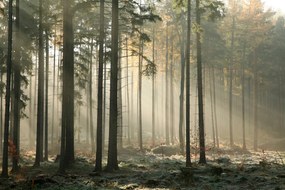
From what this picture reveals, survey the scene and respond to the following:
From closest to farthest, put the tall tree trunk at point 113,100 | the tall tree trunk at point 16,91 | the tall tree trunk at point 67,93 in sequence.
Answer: the tall tree trunk at point 67,93, the tall tree trunk at point 113,100, the tall tree trunk at point 16,91

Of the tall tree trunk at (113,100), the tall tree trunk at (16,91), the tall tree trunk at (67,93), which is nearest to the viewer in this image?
the tall tree trunk at (67,93)

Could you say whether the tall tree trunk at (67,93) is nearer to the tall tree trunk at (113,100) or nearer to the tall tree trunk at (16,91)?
the tall tree trunk at (113,100)

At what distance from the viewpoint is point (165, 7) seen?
32.4 metres

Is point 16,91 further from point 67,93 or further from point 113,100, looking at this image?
point 113,100

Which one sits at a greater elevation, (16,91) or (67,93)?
(16,91)

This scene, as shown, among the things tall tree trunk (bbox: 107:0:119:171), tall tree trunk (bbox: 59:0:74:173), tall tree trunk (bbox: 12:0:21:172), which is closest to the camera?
tall tree trunk (bbox: 59:0:74:173)

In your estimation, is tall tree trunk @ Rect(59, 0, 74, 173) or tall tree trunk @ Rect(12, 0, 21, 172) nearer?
tall tree trunk @ Rect(59, 0, 74, 173)

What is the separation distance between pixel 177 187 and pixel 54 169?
27.9 feet

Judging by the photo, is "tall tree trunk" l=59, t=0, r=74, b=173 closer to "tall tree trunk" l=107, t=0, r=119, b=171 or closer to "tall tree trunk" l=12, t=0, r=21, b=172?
"tall tree trunk" l=107, t=0, r=119, b=171

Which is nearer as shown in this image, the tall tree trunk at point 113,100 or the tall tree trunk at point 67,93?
the tall tree trunk at point 67,93

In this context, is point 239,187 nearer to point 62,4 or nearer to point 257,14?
point 62,4

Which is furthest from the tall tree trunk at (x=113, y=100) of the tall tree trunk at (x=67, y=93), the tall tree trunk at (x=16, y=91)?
the tall tree trunk at (x=16, y=91)

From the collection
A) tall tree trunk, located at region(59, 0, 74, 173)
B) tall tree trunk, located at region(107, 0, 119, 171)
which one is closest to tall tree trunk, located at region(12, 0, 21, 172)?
tall tree trunk, located at region(59, 0, 74, 173)

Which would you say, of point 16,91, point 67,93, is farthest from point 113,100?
point 16,91
